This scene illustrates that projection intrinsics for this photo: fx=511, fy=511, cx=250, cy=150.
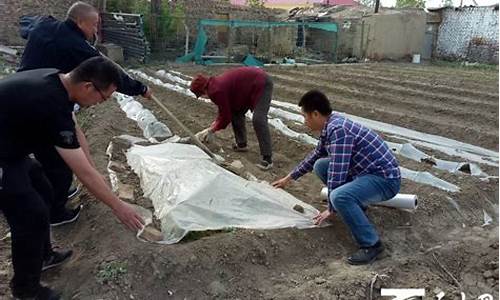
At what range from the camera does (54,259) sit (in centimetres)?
316

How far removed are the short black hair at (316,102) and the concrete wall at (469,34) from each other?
630 inches

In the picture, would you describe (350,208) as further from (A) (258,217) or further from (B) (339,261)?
(A) (258,217)

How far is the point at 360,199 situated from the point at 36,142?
193cm

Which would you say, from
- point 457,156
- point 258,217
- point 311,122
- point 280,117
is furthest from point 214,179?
point 280,117

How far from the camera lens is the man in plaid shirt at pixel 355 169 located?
3219 millimetres

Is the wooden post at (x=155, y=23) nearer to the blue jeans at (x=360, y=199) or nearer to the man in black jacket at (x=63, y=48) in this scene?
the man in black jacket at (x=63, y=48)

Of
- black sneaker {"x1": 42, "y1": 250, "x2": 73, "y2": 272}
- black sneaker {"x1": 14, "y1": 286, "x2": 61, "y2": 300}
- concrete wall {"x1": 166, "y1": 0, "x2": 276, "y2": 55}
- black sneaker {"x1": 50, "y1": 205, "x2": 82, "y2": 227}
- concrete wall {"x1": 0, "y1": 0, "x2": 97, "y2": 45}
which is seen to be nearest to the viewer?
black sneaker {"x1": 14, "y1": 286, "x2": 61, "y2": 300}

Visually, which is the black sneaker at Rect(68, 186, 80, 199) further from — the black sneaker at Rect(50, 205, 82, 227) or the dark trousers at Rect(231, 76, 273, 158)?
the dark trousers at Rect(231, 76, 273, 158)

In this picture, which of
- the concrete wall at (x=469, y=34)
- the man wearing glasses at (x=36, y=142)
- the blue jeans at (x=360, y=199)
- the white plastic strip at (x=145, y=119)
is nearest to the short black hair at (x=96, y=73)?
the man wearing glasses at (x=36, y=142)

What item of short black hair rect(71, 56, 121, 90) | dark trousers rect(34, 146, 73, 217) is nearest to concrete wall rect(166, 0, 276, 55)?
dark trousers rect(34, 146, 73, 217)

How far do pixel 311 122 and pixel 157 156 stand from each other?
1596 millimetres

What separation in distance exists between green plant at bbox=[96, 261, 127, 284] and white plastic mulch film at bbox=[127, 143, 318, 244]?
36 centimetres

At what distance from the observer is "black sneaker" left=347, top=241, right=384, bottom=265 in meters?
3.23

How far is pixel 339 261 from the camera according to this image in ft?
10.9
